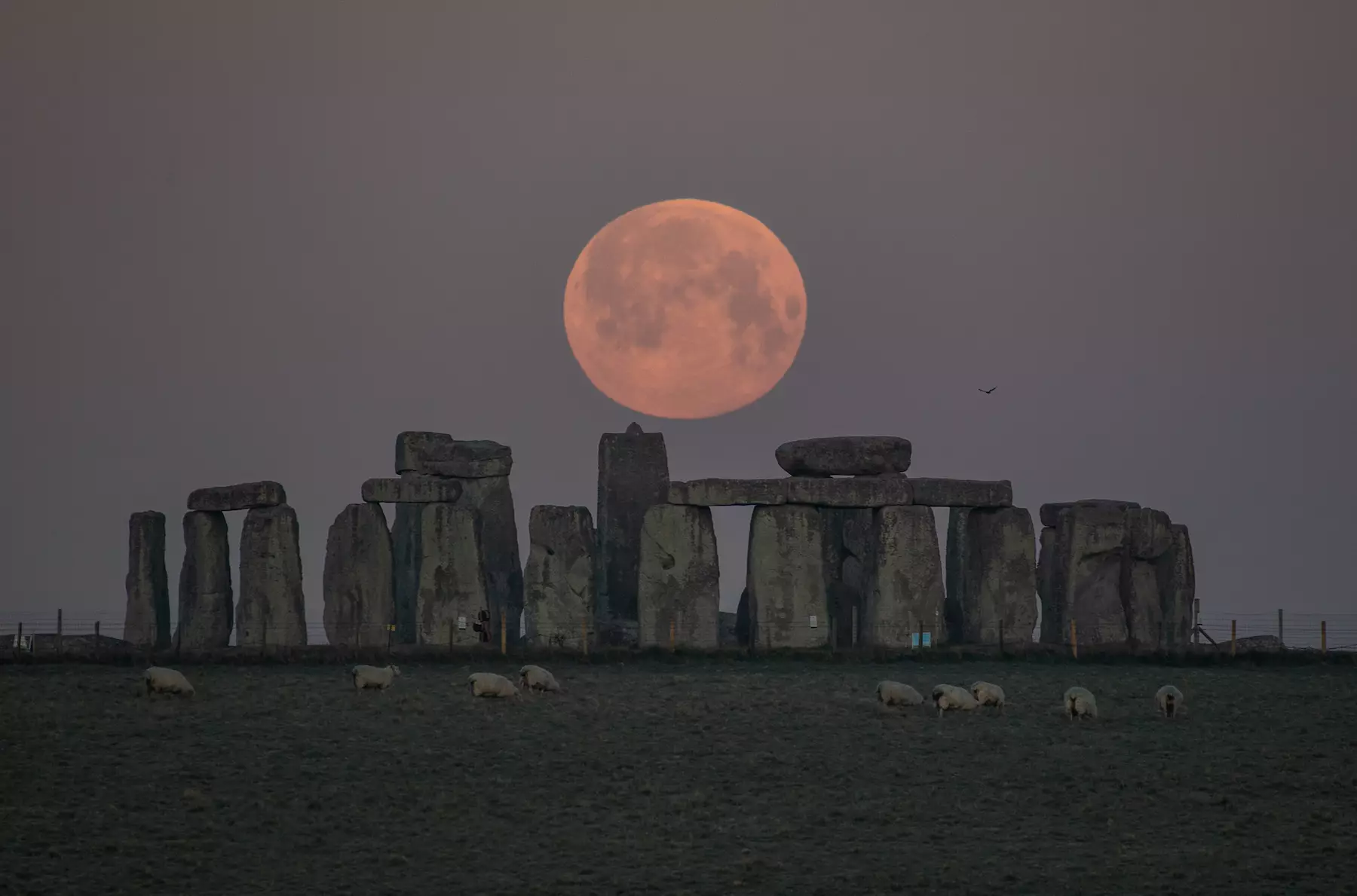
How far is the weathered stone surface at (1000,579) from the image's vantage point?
51.9m

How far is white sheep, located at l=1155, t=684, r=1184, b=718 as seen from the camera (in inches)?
1601

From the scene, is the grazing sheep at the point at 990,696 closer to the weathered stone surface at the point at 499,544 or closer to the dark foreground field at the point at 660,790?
the dark foreground field at the point at 660,790

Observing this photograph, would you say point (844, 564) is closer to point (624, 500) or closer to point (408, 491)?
point (624, 500)

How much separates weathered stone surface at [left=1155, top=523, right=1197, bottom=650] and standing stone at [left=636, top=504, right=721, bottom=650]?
9.71m

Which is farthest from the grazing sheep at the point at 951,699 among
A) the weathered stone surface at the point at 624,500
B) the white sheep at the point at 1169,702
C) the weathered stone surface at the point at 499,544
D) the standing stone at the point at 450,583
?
the weathered stone surface at the point at 499,544

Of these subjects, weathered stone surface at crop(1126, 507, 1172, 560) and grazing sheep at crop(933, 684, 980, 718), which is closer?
grazing sheep at crop(933, 684, 980, 718)

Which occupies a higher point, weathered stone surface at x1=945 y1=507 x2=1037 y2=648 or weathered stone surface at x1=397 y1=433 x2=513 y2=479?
weathered stone surface at x1=397 y1=433 x2=513 y2=479

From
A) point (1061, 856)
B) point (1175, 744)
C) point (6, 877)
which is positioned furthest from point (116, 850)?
point (1175, 744)

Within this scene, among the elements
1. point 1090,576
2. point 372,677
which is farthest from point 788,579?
point 372,677

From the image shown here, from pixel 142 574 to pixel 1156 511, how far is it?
2146cm

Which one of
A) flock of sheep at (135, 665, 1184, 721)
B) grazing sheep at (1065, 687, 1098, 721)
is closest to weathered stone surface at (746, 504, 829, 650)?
flock of sheep at (135, 665, 1184, 721)

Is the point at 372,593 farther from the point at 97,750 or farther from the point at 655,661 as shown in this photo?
the point at 97,750

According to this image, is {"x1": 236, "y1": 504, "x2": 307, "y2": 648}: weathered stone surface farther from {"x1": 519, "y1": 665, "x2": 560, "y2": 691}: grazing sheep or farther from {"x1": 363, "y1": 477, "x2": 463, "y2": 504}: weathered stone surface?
{"x1": 519, "y1": 665, "x2": 560, "y2": 691}: grazing sheep

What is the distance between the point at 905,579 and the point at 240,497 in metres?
13.6
